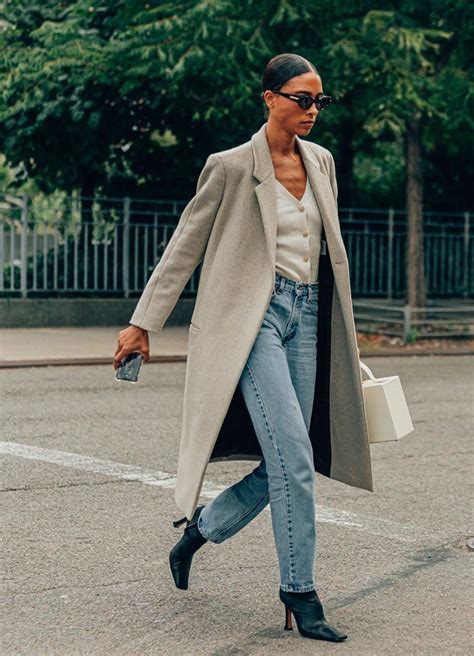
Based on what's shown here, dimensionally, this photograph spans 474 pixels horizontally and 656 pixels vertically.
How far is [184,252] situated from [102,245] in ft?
43.5

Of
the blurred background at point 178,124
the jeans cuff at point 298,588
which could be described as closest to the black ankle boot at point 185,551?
the jeans cuff at point 298,588

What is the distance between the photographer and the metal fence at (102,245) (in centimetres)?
1678

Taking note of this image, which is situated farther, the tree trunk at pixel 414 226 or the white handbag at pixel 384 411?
the tree trunk at pixel 414 226

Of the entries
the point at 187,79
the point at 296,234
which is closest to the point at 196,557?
the point at 296,234

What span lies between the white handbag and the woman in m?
0.07

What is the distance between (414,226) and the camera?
17.6 meters

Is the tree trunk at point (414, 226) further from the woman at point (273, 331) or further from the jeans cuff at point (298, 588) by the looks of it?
the jeans cuff at point (298, 588)

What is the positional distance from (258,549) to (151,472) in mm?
1842

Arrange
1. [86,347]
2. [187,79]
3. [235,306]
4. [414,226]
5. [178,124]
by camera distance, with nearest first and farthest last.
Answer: [235,306]
[86,347]
[187,79]
[414,226]
[178,124]

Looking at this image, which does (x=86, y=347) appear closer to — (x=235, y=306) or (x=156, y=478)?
(x=156, y=478)

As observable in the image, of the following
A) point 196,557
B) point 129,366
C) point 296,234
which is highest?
point 296,234

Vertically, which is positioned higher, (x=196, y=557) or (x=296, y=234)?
(x=296, y=234)

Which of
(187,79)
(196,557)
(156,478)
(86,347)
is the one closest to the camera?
(196,557)

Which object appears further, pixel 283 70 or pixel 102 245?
pixel 102 245
